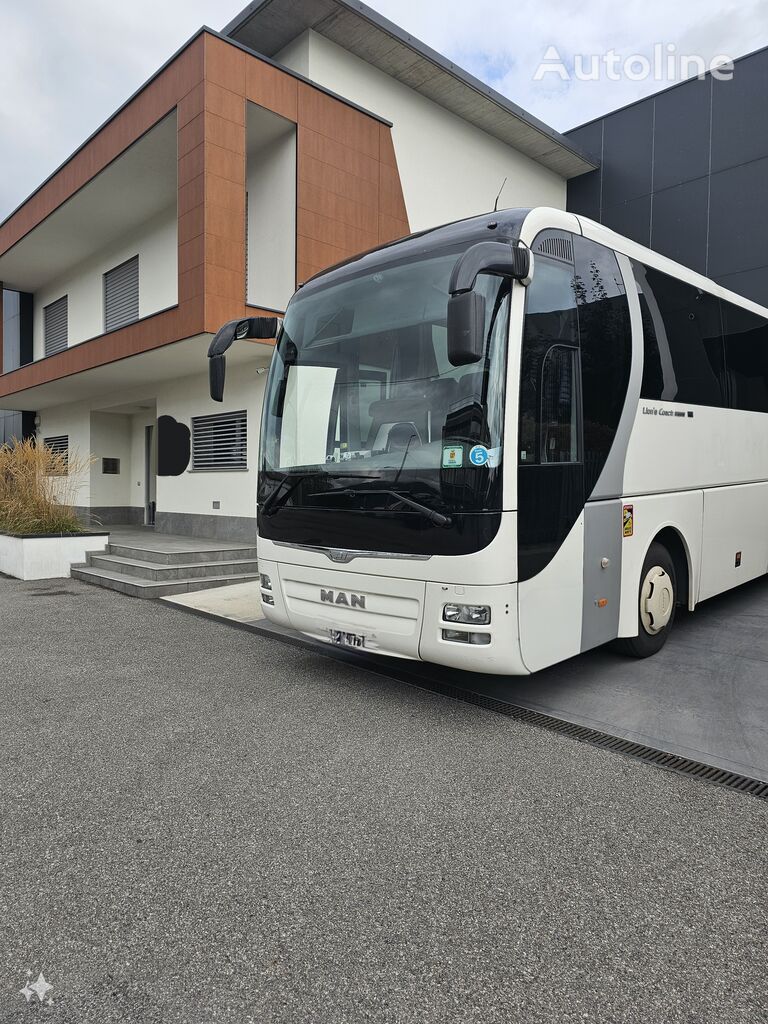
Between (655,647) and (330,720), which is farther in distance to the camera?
(655,647)

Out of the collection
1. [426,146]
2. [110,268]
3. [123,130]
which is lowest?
[110,268]

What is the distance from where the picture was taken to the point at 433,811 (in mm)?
3082

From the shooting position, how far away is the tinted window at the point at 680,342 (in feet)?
17.1

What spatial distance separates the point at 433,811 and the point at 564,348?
2.81 meters

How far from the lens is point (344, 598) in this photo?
4.50m

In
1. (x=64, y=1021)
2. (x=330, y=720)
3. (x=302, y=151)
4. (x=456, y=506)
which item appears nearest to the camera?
(x=64, y=1021)

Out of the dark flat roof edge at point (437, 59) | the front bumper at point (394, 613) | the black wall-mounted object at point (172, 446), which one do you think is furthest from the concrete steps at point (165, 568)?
the dark flat roof edge at point (437, 59)

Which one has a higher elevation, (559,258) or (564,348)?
(559,258)

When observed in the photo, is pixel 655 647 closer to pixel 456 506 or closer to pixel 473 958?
pixel 456 506

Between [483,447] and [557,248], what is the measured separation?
151 cm

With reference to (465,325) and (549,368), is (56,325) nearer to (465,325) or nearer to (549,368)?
(549,368)

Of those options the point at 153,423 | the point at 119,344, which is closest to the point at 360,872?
the point at 119,344

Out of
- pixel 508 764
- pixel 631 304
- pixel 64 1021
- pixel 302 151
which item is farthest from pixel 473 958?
pixel 302 151

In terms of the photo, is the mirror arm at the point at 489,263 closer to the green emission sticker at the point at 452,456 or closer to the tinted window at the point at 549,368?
the tinted window at the point at 549,368
